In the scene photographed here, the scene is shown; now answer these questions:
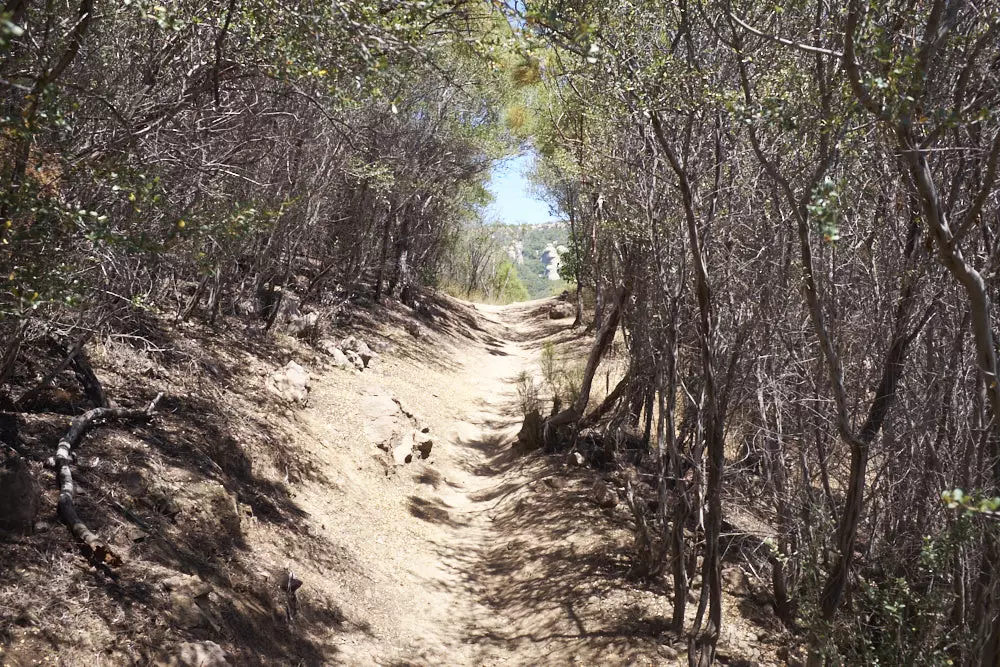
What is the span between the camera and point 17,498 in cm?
431

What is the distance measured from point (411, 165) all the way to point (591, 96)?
10.2 meters

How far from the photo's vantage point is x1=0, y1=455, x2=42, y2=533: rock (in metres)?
4.25

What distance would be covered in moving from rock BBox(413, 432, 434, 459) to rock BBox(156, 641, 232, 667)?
6.31 m

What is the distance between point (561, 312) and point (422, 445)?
1918cm

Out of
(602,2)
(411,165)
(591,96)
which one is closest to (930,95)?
(602,2)

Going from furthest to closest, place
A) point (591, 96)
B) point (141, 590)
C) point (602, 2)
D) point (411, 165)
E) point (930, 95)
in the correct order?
1. point (411, 165)
2. point (591, 96)
3. point (602, 2)
4. point (141, 590)
5. point (930, 95)

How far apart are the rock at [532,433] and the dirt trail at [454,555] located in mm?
360

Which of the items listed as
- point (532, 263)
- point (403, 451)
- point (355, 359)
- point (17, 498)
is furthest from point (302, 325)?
point (532, 263)

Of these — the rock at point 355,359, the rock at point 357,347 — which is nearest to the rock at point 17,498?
the rock at point 355,359

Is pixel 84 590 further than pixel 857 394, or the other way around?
pixel 857 394

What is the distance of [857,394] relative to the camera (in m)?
4.75

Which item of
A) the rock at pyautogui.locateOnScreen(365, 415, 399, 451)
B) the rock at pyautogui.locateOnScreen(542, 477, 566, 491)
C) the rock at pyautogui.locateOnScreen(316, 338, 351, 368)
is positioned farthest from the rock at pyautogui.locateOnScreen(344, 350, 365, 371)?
the rock at pyautogui.locateOnScreen(542, 477, 566, 491)

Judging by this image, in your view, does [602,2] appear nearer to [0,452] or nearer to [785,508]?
[785,508]

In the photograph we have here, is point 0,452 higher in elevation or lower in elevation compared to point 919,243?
lower
